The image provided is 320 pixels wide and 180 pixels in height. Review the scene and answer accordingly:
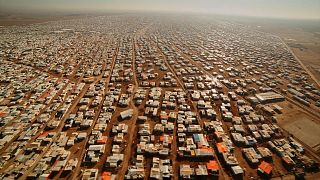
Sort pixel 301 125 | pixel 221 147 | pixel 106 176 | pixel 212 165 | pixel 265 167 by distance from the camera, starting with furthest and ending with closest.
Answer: pixel 301 125 → pixel 221 147 → pixel 212 165 → pixel 265 167 → pixel 106 176

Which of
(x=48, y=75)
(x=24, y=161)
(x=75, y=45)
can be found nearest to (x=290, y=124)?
(x=24, y=161)

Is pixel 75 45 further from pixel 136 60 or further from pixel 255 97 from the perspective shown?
pixel 255 97

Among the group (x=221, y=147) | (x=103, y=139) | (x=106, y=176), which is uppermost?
(x=103, y=139)

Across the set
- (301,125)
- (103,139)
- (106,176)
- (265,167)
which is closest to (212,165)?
(265,167)

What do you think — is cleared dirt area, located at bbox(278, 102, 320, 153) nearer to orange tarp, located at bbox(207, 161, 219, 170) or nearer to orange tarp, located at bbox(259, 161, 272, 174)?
orange tarp, located at bbox(259, 161, 272, 174)

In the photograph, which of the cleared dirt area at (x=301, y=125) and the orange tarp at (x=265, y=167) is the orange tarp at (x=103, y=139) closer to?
the orange tarp at (x=265, y=167)

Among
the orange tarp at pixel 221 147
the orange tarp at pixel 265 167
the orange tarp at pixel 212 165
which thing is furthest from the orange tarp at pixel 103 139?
the orange tarp at pixel 265 167

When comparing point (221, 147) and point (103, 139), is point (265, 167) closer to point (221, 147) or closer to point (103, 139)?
point (221, 147)

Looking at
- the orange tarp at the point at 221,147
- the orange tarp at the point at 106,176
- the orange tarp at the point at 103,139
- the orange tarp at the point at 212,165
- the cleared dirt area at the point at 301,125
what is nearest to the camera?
the orange tarp at the point at 106,176

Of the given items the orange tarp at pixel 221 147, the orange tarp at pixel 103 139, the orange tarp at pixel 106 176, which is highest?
the orange tarp at pixel 103 139
